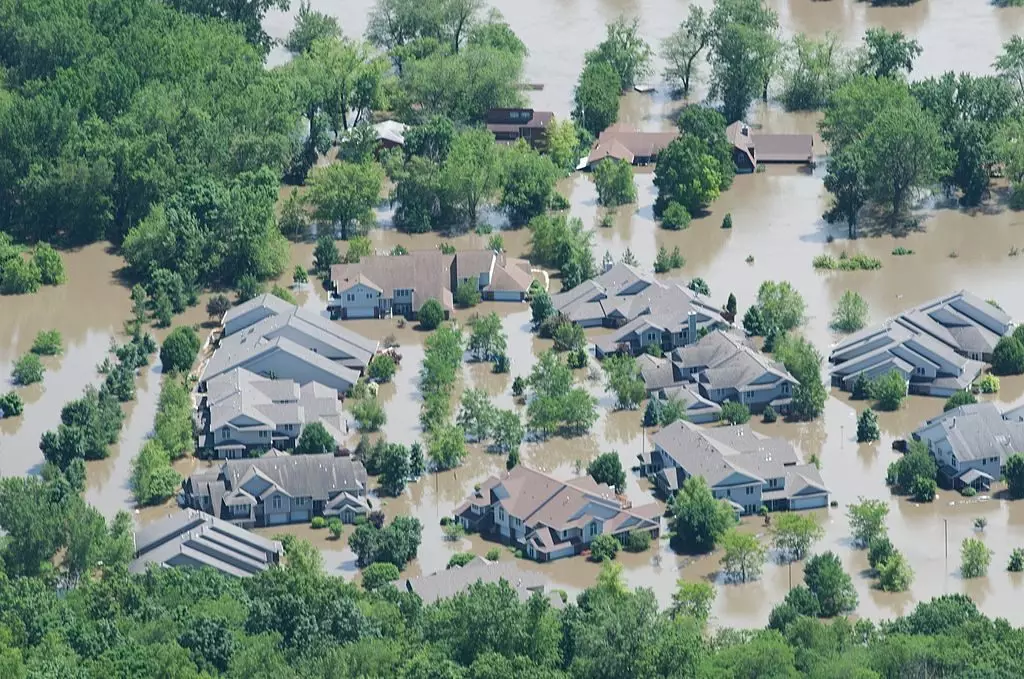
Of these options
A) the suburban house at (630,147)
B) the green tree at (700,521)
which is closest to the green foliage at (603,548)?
the green tree at (700,521)

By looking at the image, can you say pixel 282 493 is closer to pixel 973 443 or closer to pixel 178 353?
pixel 178 353

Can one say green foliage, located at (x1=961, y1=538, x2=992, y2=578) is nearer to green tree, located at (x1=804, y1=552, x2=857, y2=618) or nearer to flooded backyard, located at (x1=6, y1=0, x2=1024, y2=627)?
flooded backyard, located at (x1=6, y1=0, x2=1024, y2=627)

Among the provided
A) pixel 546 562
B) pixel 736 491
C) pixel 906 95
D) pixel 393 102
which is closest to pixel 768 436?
pixel 736 491

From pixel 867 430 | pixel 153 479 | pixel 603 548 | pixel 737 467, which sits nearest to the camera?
pixel 603 548

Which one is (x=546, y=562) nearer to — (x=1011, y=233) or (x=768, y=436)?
(x=768, y=436)

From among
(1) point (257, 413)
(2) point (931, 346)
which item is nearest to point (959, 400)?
A: (2) point (931, 346)

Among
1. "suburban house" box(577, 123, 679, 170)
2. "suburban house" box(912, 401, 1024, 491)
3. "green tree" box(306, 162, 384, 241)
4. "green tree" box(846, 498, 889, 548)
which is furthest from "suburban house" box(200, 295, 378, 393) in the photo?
"suburban house" box(577, 123, 679, 170)

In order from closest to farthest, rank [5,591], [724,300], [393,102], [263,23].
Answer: [5,591]
[724,300]
[393,102]
[263,23]
